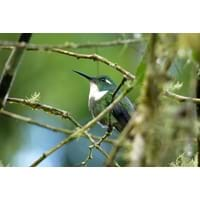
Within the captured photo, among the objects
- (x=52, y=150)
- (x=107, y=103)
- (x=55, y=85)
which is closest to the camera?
(x=52, y=150)

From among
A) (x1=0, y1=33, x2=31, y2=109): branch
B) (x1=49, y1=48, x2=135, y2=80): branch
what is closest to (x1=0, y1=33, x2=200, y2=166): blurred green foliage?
(x1=49, y1=48, x2=135, y2=80): branch

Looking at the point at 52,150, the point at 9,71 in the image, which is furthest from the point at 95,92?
the point at 9,71

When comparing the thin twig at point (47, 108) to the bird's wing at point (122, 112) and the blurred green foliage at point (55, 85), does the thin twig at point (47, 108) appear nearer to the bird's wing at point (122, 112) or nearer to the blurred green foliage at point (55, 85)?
the blurred green foliage at point (55, 85)

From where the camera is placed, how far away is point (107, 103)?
1907mm

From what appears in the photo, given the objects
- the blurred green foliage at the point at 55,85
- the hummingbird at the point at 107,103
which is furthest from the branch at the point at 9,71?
the hummingbird at the point at 107,103

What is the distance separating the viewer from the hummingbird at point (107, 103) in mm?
1867

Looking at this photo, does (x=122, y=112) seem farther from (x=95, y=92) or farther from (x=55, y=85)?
(x=55, y=85)

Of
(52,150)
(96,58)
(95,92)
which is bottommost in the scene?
(52,150)

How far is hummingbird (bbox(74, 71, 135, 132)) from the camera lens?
A: 1867 millimetres

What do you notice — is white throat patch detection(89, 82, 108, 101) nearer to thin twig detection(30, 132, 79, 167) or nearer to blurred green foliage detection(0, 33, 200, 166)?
blurred green foliage detection(0, 33, 200, 166)

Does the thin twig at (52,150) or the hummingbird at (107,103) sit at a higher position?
the hummingbird at (107,103)
